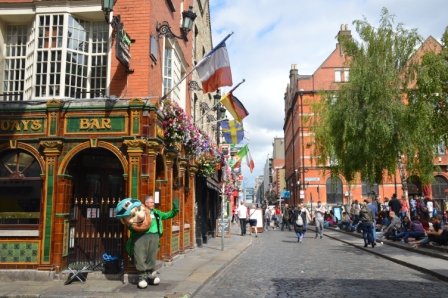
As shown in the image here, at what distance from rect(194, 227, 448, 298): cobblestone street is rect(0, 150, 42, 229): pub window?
4611mm

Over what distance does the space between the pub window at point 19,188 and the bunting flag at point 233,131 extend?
459 inches

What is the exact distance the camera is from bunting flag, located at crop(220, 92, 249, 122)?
16.7 metres

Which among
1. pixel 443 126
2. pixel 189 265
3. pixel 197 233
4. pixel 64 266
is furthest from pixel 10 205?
pixel 443 126

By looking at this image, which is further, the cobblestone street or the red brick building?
the red brick building

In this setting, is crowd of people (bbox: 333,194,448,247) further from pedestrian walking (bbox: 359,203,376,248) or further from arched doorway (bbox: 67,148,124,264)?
arched doorway (bbox: 67,148,124,264)

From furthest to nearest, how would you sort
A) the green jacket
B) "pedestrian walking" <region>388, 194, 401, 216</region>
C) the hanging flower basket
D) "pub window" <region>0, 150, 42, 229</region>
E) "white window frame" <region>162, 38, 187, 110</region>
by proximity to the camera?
"pedestrian walking" <region>388, 194, 401, 216</region> < "white window frame" <region>162, 38, 187, 110</region> < the hanging flower basket < "pub window" <region>0, 150, 42, 229</region> < the green jacket

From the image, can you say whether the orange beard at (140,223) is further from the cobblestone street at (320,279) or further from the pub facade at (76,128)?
the cobblestone street at (320,279)

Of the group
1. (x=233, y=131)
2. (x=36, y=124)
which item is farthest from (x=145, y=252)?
(x=233, y=131)

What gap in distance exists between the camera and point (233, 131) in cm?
2153

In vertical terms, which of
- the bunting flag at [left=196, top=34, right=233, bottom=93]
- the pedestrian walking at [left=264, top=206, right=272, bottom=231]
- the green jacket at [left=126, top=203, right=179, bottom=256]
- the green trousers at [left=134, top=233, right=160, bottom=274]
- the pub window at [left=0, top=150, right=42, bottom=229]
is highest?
the bunting flag at [left=196, top=34, right=233, bottom=93]

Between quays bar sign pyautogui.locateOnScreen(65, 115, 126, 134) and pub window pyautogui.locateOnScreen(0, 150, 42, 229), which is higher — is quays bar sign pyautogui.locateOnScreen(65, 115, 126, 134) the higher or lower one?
the higher one

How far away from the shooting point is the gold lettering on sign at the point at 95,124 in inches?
423

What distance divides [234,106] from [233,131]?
437 centimetres

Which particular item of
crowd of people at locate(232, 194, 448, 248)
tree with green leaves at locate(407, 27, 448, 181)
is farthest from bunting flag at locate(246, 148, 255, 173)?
tree with green leaves at locate(407, 27, 448, 181)
